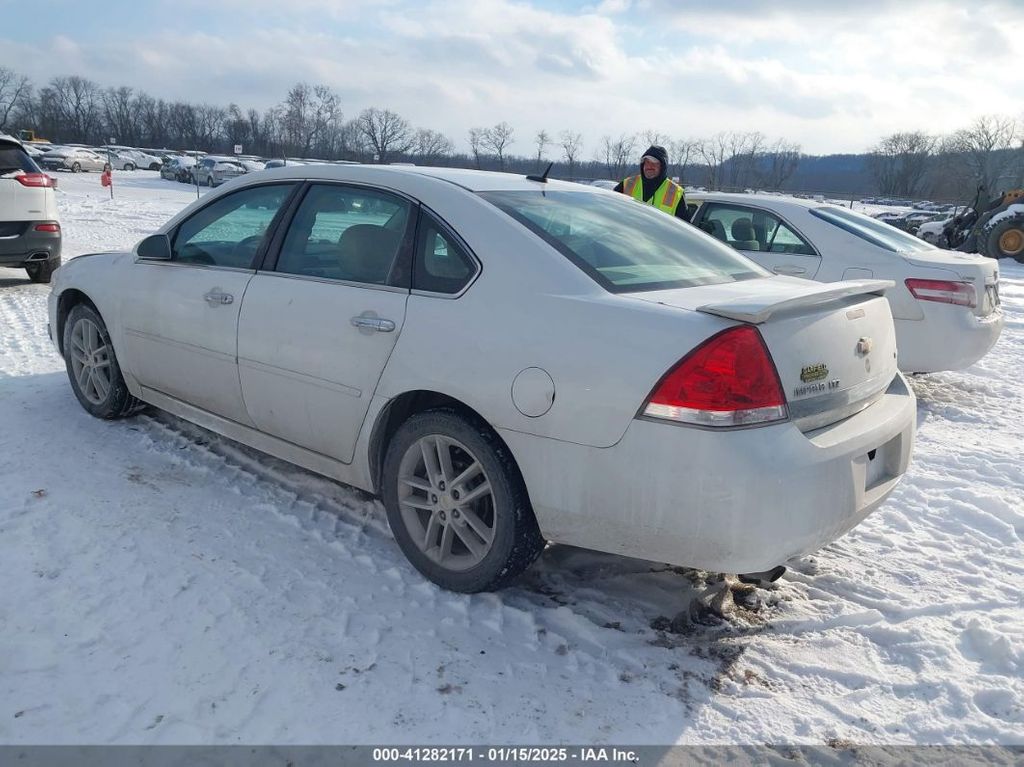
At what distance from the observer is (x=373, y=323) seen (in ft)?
10.1

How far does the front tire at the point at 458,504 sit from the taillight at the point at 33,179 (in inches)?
298

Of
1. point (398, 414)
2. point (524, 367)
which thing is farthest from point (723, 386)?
point (398, 414)

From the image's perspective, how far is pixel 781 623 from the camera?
116 inches

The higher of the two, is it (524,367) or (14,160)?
(14,160)

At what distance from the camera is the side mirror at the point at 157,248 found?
161 inches

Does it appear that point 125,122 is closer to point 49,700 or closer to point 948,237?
point 948,237

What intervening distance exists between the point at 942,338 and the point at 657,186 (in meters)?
2.54

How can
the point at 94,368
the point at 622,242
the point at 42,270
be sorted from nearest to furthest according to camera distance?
the point at 622,242 → the point at 94,368 → the point at 42,270

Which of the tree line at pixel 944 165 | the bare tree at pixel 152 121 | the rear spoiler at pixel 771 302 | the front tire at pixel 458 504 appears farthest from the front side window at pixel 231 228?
the bare tree at pixel 152 121

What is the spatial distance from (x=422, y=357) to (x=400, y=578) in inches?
36.1

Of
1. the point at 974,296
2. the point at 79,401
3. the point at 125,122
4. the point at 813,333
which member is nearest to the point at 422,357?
the point at 813,333

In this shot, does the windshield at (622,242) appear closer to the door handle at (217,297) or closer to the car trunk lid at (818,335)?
the car trunk lid at (818,335)

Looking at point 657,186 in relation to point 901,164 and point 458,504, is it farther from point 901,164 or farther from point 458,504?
point 901,164

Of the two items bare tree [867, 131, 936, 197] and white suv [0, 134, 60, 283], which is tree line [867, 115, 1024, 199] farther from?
white suv [0, 134, 60, 283]
